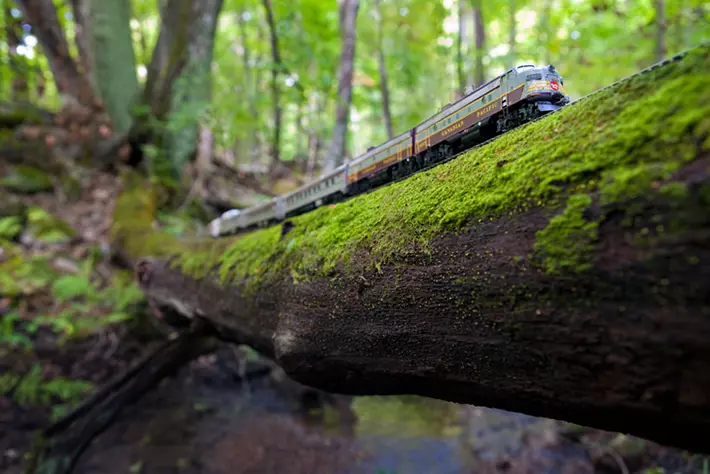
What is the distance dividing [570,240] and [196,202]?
12.5 meters

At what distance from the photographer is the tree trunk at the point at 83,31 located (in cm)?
1268

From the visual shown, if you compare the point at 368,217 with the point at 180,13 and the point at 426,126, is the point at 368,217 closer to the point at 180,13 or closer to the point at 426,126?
the point at 426,126

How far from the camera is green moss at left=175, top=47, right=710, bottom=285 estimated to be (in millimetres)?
1312

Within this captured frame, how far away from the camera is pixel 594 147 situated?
4.93 feet

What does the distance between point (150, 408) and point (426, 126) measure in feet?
26.5

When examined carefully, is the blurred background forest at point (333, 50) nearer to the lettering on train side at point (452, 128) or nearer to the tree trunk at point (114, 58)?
the tree trunk at point (114, 58)

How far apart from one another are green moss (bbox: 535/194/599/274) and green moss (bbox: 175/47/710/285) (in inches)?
0.5

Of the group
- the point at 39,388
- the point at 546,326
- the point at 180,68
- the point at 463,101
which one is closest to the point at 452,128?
the point at 463,101

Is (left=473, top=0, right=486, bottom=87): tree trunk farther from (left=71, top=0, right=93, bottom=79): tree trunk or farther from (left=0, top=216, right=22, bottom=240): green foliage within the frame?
(left=0, top=216, right=22, bottom=240): green foliage

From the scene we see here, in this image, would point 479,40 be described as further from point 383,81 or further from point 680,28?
point 680,28

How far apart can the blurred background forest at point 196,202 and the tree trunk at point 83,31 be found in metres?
0.13

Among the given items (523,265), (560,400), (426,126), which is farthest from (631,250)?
(426,126)

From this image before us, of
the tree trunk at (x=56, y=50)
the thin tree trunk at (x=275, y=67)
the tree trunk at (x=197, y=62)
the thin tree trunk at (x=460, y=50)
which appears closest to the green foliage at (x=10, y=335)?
the tree trunk at (x=197, y=62)

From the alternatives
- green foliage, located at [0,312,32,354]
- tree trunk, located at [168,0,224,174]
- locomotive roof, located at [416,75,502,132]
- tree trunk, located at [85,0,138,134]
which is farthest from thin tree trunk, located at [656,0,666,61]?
green foliage, located at [0,312,32,354]
